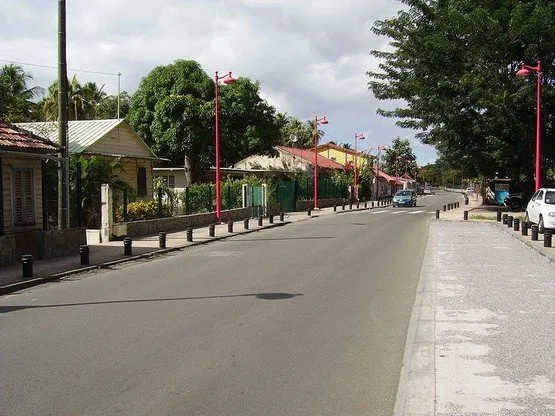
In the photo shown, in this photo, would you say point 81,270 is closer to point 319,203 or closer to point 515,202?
point 319,203

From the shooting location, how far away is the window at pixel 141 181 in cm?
3238

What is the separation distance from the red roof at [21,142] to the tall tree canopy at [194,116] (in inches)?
1025

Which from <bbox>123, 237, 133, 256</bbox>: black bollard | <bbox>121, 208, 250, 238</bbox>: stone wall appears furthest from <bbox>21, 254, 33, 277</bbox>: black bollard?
<bbox>121, 208, 250, 238</bbox>: stone wall

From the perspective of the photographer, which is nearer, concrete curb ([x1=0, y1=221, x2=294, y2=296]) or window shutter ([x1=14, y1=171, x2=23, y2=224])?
concrete curb ([x1=0, y1=221, x2=294, y2=296])

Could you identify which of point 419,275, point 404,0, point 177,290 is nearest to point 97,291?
point 177,290

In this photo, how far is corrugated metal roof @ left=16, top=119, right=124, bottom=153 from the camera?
27883 mm

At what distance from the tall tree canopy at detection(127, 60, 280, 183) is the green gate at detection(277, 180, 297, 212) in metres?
5.58

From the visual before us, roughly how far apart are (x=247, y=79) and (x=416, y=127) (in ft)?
52.1

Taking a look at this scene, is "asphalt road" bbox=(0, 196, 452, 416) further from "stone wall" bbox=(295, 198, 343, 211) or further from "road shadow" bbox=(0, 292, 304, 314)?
"stone wall" bbox=(295, 198, 343, 211)

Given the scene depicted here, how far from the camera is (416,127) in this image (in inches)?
1363

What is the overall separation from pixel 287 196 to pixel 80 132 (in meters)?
14.4

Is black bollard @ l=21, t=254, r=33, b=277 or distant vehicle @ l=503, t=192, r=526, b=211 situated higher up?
distant vehicle @ l=503, t=192, r=526, b=211

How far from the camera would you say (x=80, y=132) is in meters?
30.6

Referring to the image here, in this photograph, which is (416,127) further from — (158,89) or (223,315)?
(223,315)
